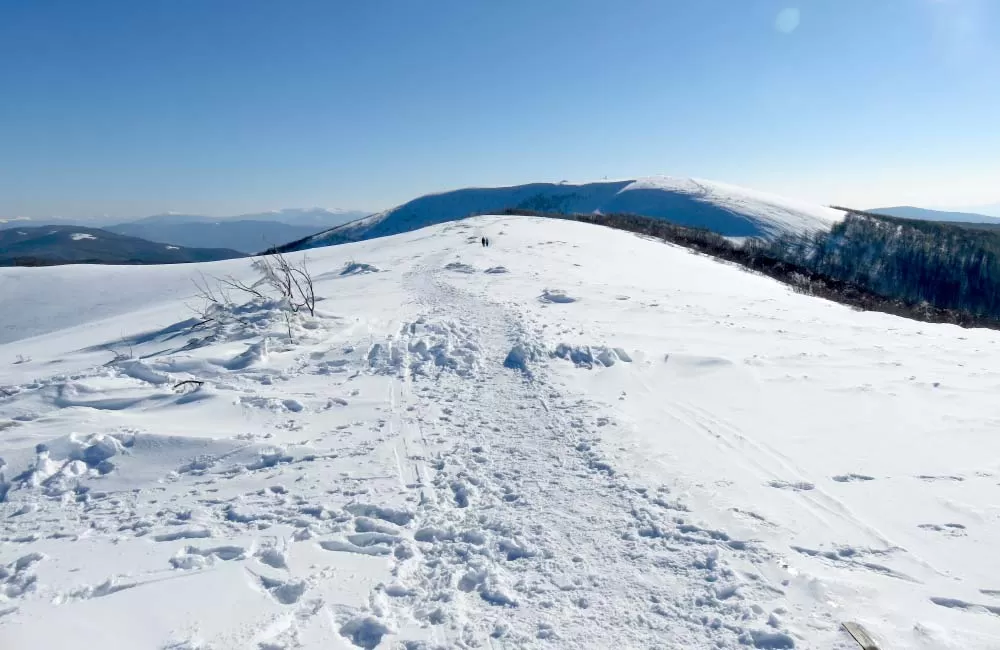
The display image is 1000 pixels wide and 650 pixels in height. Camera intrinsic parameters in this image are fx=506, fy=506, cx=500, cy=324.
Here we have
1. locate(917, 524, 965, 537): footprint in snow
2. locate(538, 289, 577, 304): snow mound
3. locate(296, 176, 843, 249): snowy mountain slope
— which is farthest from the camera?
locate(296, 176, 843, 249): snowy mountain slope

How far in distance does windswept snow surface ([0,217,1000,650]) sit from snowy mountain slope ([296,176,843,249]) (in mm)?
64463

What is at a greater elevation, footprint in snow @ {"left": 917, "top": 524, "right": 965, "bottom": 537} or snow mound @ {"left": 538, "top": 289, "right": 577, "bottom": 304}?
snow mound @ {"left": 538, "top": 289, "right": 577, "bottom": 304}

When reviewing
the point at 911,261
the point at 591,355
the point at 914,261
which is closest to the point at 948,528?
the point at 591,355

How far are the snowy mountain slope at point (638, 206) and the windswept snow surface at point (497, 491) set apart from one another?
64463 millimetres

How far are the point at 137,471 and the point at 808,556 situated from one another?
7.25 meters

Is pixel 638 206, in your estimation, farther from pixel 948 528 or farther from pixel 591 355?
pixel 948 528

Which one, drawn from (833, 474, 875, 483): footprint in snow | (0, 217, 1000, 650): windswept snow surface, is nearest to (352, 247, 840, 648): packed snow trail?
(0, 217, 1000, 650): windswept snow surface

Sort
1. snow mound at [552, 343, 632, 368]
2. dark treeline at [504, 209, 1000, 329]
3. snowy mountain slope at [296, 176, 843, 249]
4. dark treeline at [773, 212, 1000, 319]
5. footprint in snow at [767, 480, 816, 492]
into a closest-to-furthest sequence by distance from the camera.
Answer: footprint in snow at [767, 480, 816, 492]
snow mound at [552, 343, 632, 368]
dark treeline at [504, 209, 1000, 329]
dark treeline at [773, 212, 1000, 319]
snowy mountain slope at [296, 176, 843, 249]

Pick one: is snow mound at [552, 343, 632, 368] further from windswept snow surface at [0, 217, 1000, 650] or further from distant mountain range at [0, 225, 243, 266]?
distant mountain range at [0, 225, 243, 266]

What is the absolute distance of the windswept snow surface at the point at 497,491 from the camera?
389cm

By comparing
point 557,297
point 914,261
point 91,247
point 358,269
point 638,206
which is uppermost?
point 638,206

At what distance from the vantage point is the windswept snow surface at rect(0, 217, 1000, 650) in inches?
153

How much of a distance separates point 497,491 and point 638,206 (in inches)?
4830

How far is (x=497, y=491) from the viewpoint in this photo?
18.6ft
